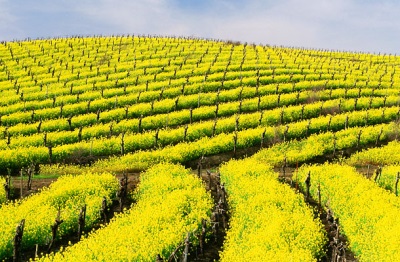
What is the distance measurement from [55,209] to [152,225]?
17.4 feet

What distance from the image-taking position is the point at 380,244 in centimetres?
1678

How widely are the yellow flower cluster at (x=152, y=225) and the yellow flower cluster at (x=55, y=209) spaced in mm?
1518

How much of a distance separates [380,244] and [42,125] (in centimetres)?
3061

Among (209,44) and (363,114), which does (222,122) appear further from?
(209,44)

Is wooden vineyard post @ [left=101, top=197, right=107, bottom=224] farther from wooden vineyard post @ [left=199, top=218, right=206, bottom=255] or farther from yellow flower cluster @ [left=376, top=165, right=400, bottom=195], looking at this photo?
yellow flower cluster @ [left=376, top=165, right=400, bottom=195]

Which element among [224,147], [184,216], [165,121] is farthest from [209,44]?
[184,216]

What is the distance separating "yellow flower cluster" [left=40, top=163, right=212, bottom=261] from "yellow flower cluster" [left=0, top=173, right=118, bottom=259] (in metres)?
1.52

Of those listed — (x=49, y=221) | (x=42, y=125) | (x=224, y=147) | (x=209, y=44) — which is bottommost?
(x=49, y=221)

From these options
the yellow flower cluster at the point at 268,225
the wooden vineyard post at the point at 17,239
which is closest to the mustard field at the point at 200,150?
the yellow flower cluster at the point at 268,225

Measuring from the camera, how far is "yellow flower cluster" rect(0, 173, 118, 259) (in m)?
18.7

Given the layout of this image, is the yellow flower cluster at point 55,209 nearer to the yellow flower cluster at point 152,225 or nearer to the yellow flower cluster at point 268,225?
the yellow flower cluster at point 152,225

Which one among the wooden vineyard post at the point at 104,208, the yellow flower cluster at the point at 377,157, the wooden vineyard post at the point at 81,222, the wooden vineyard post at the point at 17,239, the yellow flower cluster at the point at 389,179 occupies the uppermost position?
the yellow flower cluster at the point at 377,157

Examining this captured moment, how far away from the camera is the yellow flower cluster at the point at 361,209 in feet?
55.6

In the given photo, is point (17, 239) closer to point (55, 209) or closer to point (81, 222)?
point (81, 222)
